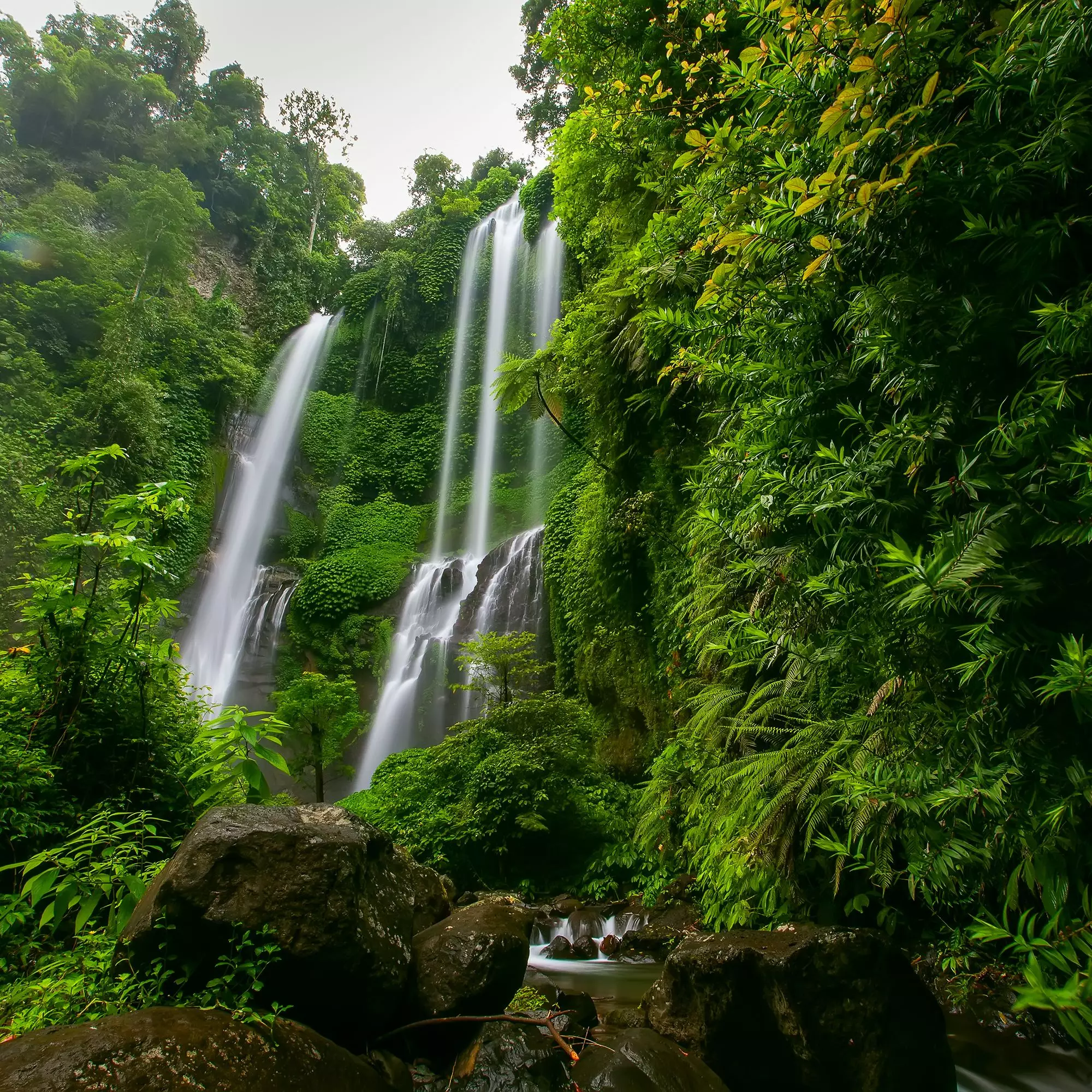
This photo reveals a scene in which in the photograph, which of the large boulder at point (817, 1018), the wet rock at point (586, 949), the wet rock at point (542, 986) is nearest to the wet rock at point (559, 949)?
the wet rock at point (586, 949)

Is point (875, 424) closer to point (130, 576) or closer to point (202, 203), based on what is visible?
point (130, 576)

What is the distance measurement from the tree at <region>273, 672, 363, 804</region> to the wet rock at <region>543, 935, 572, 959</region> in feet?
Answer: 20.2

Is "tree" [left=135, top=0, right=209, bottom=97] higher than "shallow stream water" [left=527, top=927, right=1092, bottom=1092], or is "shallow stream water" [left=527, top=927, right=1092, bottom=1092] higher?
"tree" [left=135, top=0, right=209, bottom=97]

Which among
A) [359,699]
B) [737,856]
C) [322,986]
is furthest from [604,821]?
[359,699]

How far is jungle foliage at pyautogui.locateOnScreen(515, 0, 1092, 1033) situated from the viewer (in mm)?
1524

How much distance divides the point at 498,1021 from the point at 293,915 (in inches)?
49.4

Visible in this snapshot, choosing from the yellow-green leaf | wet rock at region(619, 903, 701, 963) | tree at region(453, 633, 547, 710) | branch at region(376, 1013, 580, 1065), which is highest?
the yellow-green leaf

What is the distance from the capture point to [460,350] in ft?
72.3

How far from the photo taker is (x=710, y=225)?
285 centimetres

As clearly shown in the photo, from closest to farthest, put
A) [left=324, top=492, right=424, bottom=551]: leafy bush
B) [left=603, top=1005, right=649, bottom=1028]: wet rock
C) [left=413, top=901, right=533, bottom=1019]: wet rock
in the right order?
[left=413, top=901, right=533, bottom=1019]: wet rock, [left=603, top=1005, right=649, bottom=1028]: wet rock, [left=324, top=492, right=424, bottom=551]: leafy bush

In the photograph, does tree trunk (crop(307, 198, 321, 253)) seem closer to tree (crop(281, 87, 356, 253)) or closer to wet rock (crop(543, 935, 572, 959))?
tree (crop(281, 87, 356, 253))

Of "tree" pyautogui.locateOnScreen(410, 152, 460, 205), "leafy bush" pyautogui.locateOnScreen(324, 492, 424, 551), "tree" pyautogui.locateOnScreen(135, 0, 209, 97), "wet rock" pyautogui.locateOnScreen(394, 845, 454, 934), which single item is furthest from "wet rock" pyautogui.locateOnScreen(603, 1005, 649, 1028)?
"tree" pyautogui.locateOnScreen(135, 0, 209, 97)

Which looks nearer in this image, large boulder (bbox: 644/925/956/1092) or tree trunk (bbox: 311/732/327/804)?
large boulder (bbox: 644/925/956/1092)

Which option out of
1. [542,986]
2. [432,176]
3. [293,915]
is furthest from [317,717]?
[432,176]
